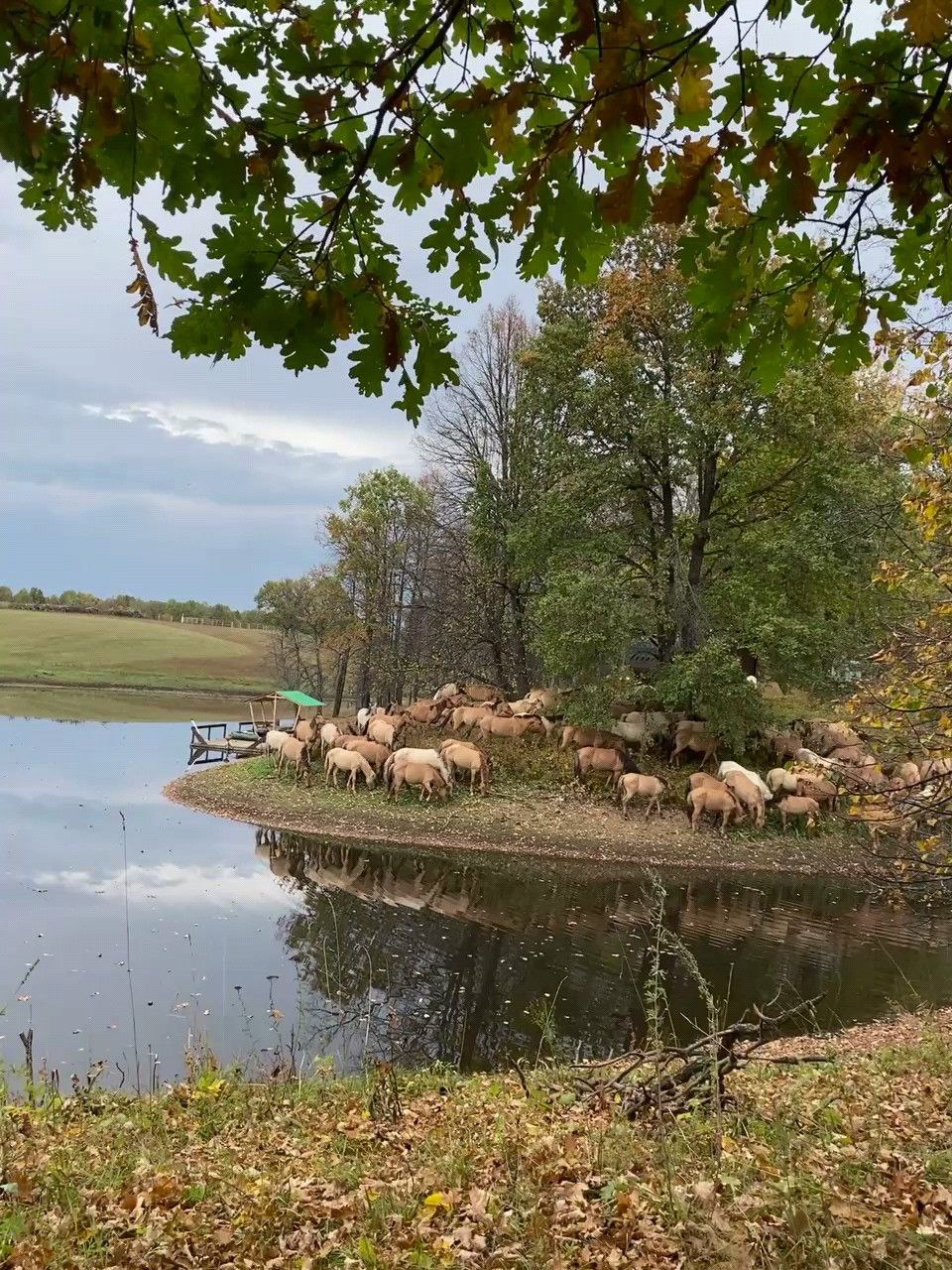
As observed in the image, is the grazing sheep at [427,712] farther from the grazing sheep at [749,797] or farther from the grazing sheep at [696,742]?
the grazing sheep at [749,797]

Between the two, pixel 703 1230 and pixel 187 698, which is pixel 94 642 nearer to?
pixel 187 698

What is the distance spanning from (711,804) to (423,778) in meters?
6.66

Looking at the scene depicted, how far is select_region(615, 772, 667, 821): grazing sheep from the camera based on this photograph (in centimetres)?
1800

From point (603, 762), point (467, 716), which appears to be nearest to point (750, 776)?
point (603, 762)

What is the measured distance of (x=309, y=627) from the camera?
→ 131 feet

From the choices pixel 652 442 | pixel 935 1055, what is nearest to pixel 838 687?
pixel 652 442

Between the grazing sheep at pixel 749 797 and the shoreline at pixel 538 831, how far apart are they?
472 millimetres

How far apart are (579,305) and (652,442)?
471cm

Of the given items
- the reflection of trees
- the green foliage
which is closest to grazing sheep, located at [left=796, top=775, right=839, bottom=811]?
the green foliage

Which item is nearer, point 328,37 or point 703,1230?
point 328,37

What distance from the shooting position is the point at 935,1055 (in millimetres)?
6258

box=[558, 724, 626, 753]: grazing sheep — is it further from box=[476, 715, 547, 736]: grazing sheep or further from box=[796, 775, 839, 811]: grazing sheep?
box=[796, 775, 839, 811]: grazing sheep

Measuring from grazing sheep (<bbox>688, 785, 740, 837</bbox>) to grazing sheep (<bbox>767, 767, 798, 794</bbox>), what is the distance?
1.42m

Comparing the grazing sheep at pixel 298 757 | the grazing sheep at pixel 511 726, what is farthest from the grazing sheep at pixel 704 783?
the grazing sheep at pixel 298 757
